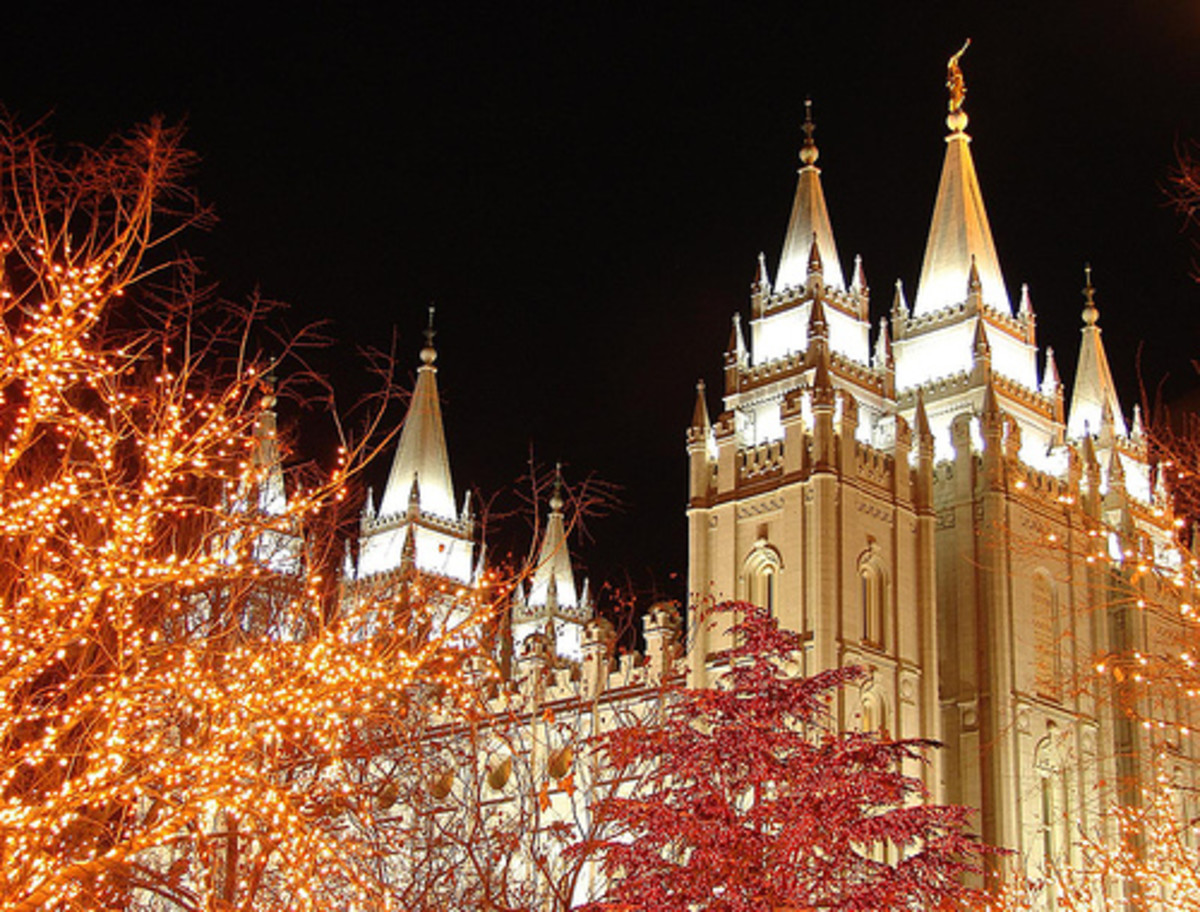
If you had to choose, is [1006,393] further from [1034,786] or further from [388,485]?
[388,485]

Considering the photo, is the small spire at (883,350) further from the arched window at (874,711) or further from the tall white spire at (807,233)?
the arched window at (874,711)

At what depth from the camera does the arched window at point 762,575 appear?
4131cm

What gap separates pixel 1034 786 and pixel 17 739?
103 ft

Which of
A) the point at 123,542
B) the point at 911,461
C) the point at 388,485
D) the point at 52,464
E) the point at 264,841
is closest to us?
the point at 123,542

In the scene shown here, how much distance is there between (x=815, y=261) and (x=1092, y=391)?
46.8 feet

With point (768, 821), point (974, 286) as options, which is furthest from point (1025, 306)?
point (768, 821)

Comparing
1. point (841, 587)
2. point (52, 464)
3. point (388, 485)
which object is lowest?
point (52, 464)

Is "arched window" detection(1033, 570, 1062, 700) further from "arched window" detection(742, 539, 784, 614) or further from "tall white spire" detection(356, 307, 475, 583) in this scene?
"tall white spire" detection(356, 307, 475, 583)

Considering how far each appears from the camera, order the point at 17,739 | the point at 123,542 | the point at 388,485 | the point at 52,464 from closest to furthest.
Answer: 1. the point at 123,542
2. the point at 17,739
3. the point at 52,464
4. the point at 388,485

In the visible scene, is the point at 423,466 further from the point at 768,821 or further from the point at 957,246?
the point at 768,821

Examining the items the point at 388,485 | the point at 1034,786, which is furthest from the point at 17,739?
the point at 388,485

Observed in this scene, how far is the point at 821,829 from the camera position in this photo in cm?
2020

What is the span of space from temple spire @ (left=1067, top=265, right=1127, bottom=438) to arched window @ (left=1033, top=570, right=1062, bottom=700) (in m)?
9.33

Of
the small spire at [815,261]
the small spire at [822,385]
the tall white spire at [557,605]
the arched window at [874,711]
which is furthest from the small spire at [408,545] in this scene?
the arched window at [874,711]
